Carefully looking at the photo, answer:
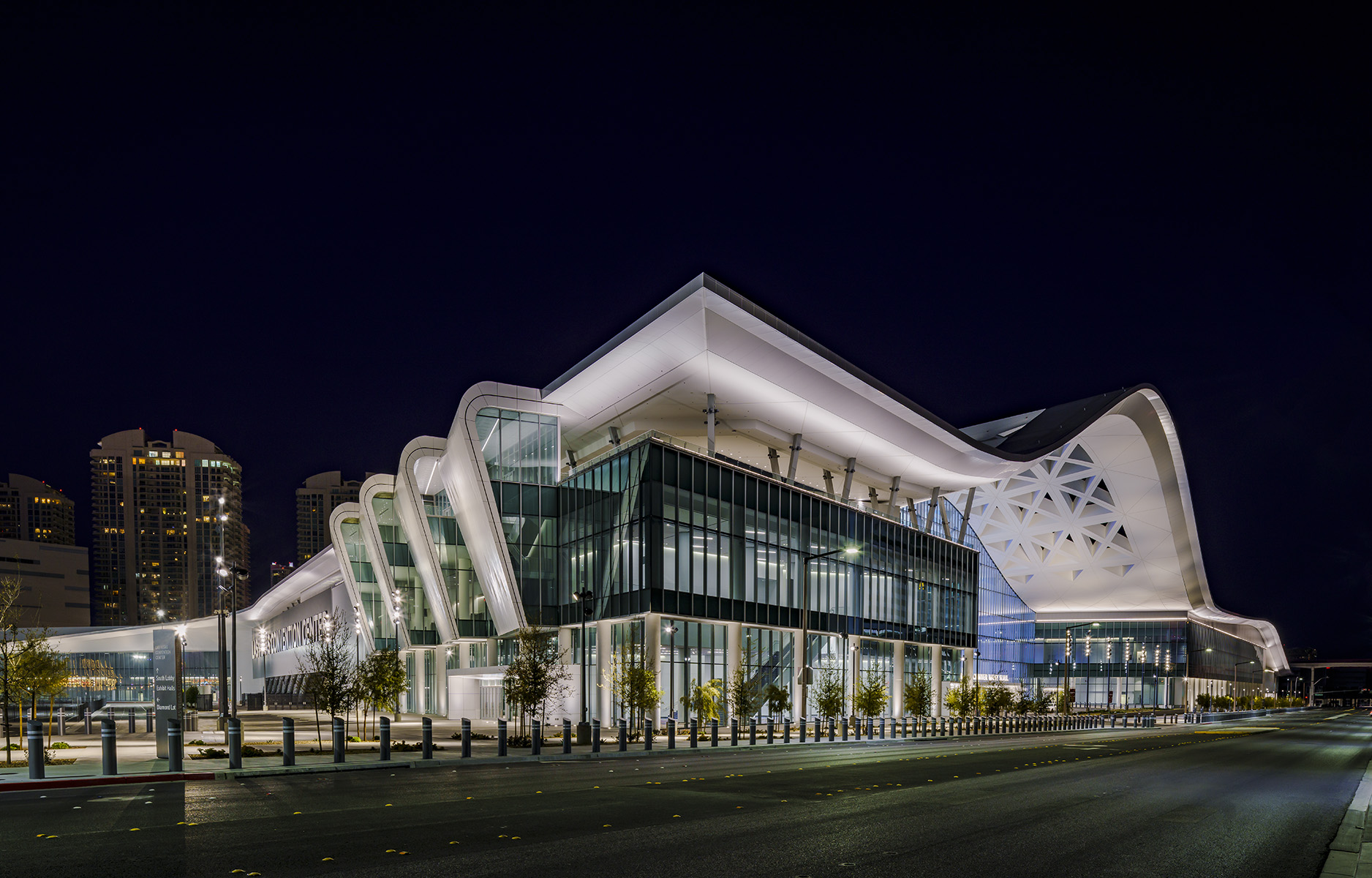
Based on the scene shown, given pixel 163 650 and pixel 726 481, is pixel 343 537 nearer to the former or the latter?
pixel 726 481

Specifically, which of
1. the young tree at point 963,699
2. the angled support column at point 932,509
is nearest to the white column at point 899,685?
the young tree at point 963,699

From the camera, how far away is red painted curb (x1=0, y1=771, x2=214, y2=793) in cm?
1808

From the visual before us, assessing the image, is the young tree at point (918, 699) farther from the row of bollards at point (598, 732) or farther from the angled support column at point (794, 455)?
the angled support column at point (794, 455)

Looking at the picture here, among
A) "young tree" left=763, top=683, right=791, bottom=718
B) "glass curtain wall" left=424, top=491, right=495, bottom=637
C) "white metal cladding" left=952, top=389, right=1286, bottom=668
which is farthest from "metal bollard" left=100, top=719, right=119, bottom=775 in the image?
"white metal cladding" left=952, top=389, right=1286, bottom=668

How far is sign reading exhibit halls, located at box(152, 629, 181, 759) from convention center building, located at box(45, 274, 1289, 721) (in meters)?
8.30

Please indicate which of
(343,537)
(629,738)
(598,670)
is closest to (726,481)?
(598,670)

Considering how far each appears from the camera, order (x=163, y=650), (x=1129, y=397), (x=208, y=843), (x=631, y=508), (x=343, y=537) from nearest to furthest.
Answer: (x=208, y=843), (x=163, y=650), (x=631, y=508), (x=343, y=537), (x=1129, y=397)

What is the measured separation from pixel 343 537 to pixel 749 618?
121 feet

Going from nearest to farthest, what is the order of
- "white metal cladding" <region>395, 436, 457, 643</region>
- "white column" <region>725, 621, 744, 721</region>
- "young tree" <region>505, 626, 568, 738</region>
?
"young tree" <region>505, 626, 568, 738</region>, "white column" <region>725, 621, 744, 721</region>, "white metal cladding" <region>395, 436, 457, 643</region>

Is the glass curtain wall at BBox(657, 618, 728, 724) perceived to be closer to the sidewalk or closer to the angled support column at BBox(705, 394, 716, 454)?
the sidewalk

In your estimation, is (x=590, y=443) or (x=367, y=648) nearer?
(x=590, y=443)

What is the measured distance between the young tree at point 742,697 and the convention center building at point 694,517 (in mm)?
1040

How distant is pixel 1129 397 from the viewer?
7956 cm

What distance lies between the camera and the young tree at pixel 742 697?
41000 millimetres
